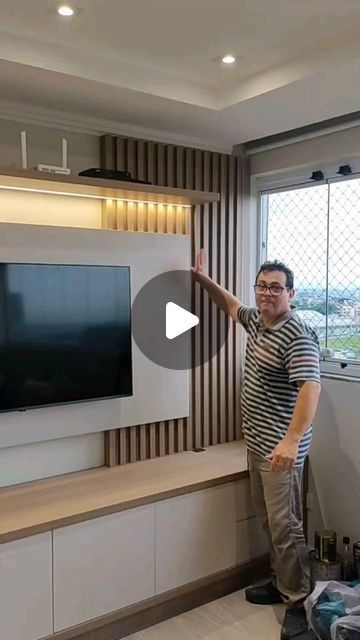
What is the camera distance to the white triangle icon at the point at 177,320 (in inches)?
133

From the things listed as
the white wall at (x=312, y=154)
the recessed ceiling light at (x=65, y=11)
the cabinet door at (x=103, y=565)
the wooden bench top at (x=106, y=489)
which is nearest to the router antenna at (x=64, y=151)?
the recessed ceiling light at (x=65, y=11)

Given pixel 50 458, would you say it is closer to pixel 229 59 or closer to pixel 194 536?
pixel 194 536

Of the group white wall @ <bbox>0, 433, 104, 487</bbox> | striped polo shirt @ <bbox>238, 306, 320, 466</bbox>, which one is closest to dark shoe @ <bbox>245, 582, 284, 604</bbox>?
striped polo shirt @ <bbox>238, 306, 320, 466</bbox>

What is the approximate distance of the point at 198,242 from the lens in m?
3.53

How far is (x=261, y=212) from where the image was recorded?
152 inches

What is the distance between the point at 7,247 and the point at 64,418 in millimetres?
882

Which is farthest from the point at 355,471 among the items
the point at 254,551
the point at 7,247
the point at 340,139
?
the point at 7,247

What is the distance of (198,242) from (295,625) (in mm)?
2035

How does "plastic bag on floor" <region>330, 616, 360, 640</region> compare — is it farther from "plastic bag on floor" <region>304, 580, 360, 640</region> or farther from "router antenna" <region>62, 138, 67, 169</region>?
"router antenna" <region>62, 138, 67, 169</region>

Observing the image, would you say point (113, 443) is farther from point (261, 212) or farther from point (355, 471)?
point (261, 212)

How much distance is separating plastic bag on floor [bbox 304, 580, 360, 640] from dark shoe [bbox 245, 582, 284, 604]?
287mm

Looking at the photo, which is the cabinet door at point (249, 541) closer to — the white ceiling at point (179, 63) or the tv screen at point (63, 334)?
the tv screen at point (63, 334)

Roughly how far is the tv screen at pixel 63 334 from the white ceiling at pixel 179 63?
788mm
